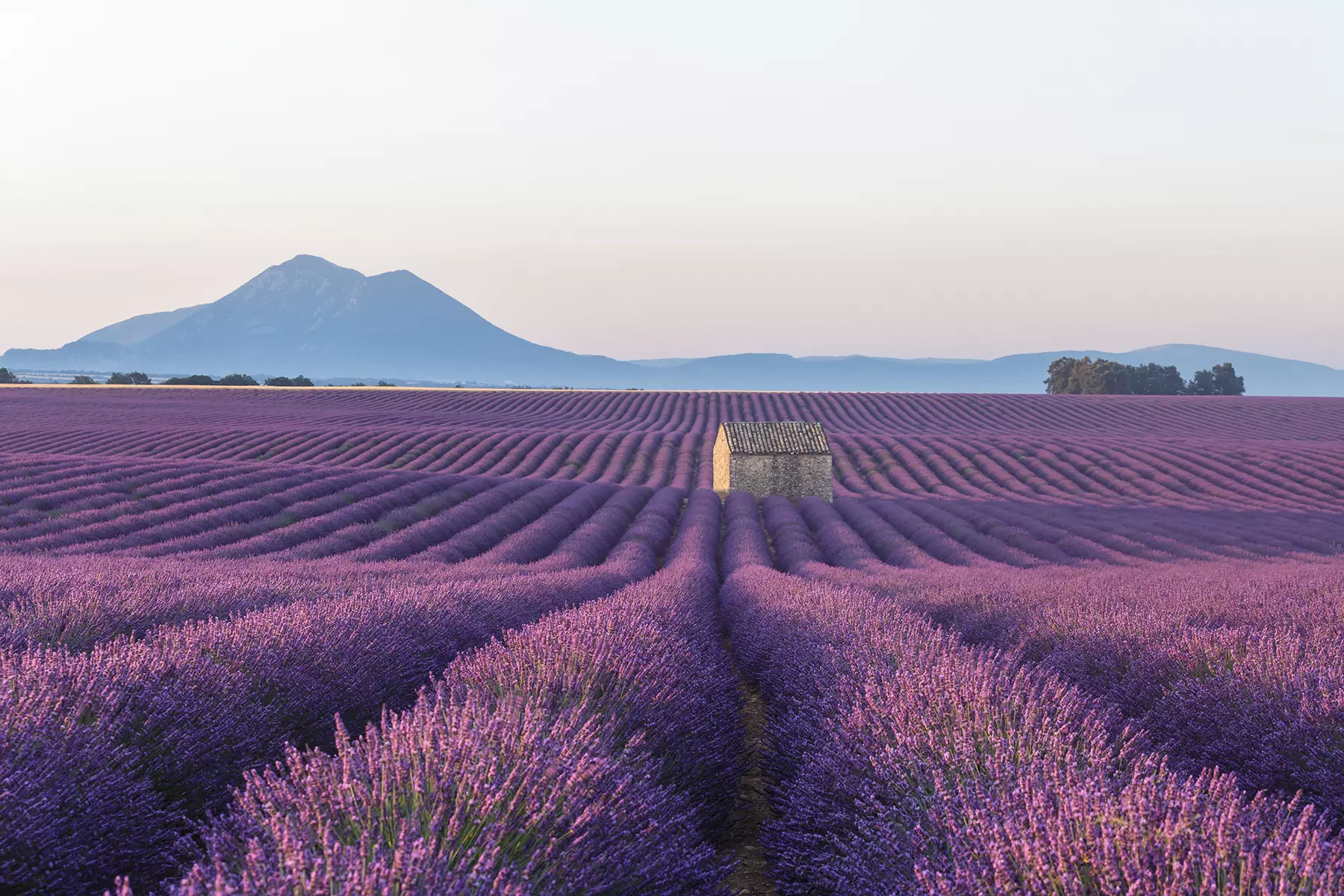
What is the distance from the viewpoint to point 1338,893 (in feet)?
6.12

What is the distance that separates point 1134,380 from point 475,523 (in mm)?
65802

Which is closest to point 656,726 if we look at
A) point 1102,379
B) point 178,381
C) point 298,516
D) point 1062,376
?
point 298,516

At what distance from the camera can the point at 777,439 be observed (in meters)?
26.9

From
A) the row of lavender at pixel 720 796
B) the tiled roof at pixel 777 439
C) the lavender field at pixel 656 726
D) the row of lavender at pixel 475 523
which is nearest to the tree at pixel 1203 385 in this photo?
the row of lavender at pixel 475 523

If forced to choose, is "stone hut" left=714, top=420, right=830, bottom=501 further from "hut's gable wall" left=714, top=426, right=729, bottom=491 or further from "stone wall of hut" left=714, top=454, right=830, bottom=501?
"hut's gable wall" left=714, top=426, right=729, bottom=491

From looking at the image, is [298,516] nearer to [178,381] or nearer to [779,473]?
[779,473]

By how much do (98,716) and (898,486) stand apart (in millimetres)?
29716

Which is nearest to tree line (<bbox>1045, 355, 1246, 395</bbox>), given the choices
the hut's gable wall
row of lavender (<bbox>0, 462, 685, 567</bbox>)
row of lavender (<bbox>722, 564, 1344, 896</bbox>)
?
the hut's gable wall

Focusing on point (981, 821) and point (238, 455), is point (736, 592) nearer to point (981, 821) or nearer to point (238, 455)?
point (981, 821)

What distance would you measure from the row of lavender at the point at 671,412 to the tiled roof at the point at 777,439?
52.8 ft

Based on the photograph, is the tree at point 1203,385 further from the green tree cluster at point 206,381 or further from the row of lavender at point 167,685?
the green tree cluster at point 206,381

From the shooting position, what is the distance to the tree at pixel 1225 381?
68.7 metres

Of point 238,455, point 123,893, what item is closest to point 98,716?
point 123,893

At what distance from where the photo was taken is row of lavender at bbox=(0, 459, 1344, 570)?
538 inches
